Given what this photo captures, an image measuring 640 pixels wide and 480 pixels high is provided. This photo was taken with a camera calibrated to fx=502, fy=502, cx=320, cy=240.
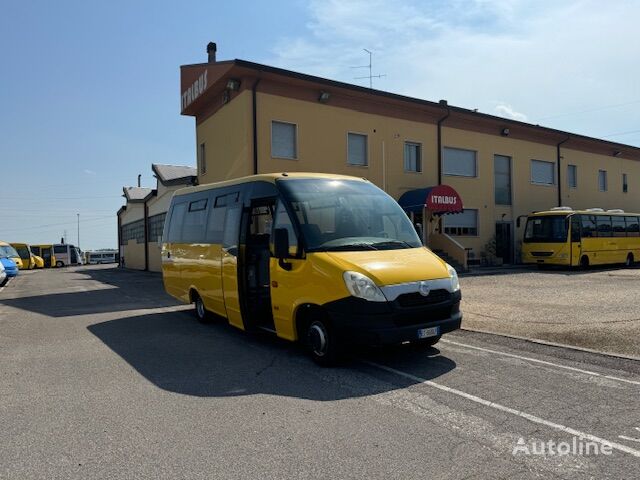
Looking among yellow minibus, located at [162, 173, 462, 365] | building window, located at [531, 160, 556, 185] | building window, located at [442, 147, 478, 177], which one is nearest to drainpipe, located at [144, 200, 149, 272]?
building window, located at [442, 147, 478, 177]

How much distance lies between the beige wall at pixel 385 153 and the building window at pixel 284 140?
0.68ft

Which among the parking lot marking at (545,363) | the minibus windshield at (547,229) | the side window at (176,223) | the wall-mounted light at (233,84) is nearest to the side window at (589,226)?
the minibus windshield at (547,229)

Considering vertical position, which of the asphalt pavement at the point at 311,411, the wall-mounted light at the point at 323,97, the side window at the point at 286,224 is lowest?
the asphalt pavement at the point at 311,411

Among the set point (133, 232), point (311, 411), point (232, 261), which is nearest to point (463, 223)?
point (232, 261)

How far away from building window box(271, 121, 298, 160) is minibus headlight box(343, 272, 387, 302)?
1405cm

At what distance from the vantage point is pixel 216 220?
29.4ft

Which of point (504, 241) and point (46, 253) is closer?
point (504, 241)

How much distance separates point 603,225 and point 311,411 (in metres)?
23.9

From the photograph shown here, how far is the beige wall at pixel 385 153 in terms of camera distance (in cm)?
1900

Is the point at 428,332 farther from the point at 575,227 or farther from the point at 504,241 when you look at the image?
the point at 504,241

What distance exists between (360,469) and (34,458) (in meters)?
2.42

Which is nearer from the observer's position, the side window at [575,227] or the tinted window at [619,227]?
the side window at [575,227]

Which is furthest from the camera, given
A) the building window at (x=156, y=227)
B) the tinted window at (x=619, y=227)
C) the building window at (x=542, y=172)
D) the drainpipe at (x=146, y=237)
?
the drainpipe at (x=146, y=237)

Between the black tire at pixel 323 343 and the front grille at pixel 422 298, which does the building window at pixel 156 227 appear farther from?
the front grille at pixel 422 298
